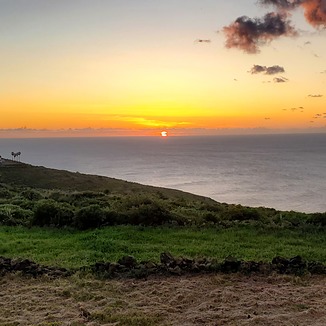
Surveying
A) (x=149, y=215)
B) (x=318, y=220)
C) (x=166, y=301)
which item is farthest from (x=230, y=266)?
(x=318, y=220)

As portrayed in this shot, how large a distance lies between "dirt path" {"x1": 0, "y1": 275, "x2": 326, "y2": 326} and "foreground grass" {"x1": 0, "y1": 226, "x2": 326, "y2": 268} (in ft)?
6.44

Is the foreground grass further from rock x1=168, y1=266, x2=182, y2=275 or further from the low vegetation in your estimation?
rock x1=168, y1=266, x2=182, y2=275

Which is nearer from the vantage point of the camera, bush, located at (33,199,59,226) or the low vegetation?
the low vegetation

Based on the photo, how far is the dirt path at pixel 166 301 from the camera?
785 centimetres

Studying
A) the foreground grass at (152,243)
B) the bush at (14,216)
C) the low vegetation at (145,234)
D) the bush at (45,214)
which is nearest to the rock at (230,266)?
the foreground grass at (152,243)

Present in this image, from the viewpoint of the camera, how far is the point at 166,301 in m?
8.80

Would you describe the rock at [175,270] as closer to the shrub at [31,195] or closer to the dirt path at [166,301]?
the dirt path at [166,301]

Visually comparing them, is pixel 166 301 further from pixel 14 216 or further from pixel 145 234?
pixel 14 216

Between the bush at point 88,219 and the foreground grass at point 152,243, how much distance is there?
1.67 feet

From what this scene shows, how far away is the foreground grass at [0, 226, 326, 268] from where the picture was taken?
12516 millimetres

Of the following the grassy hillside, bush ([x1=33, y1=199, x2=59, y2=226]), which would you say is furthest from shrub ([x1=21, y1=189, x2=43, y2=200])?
the grassy hillside

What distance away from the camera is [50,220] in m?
18.1

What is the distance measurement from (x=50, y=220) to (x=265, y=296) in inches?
455

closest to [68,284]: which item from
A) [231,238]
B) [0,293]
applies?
[0,293]
